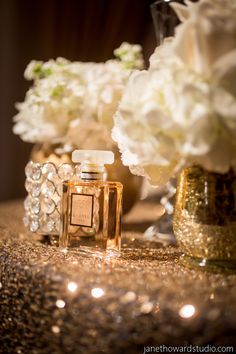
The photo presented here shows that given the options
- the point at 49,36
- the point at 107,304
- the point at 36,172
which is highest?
the point at 49,36

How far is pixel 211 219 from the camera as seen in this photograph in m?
0.62

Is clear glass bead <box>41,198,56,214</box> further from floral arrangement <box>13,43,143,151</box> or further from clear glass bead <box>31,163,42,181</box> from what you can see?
floral arrangement <box>13,43,143,151</box>

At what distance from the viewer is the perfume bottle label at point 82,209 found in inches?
28.9

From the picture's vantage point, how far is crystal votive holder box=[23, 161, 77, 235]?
2.77 feet

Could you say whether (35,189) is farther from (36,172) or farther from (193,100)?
(193,100)

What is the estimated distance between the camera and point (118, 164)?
0.98m

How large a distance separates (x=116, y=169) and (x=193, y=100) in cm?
43

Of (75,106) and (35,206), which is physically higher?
(75,106)

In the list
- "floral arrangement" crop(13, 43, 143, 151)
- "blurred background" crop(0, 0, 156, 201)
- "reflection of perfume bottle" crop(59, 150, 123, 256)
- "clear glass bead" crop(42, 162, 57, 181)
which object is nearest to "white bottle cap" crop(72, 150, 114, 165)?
"reflection of perfume bottle" crop(59, 150, 123, 256)

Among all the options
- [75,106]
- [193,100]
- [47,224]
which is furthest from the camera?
[75,106]

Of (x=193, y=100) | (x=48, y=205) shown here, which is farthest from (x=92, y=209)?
(x=193, y=100)

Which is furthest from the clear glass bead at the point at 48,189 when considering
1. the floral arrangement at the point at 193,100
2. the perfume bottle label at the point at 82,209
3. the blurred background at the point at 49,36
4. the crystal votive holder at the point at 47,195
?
the blurred background at the point at 49,36

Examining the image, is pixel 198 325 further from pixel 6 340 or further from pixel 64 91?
pixel 64 91

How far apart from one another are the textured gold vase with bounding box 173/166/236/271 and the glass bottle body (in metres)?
0.14
